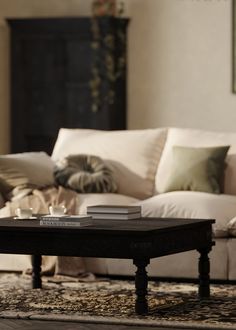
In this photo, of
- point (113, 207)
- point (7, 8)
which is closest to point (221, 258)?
point (113, 207)

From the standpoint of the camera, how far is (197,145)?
20.9 ft

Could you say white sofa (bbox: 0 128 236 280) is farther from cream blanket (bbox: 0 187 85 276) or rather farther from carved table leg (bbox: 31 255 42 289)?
carved table leg (bbox: 31 255 42 289)

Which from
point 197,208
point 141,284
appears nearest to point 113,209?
point 141,284

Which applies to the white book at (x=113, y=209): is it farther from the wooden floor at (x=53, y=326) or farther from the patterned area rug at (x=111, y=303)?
the wooden floor at (x=53, y=326)

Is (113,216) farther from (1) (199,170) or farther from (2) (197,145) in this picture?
(2) (197,145)

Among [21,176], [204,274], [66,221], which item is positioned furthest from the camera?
[21,176]

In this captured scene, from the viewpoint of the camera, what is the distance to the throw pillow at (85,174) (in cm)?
624

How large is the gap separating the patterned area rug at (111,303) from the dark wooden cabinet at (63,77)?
356 centimetres

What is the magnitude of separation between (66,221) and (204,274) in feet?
2.64

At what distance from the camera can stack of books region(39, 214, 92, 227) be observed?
4.67 m

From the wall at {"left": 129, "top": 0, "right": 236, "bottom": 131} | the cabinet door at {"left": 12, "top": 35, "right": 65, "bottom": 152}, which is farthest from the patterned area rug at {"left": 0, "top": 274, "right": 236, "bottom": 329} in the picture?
the cabinet door at {"left": 12, "top": 35, "right": 65, "bottom": 152}

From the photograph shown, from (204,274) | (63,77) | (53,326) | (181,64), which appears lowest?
(53,326)

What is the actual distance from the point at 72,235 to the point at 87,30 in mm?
4801

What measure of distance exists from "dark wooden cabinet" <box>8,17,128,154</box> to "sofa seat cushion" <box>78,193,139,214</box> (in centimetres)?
292
